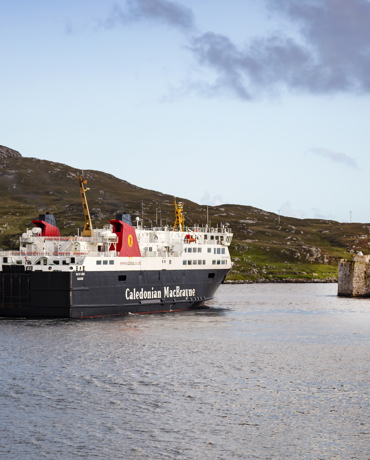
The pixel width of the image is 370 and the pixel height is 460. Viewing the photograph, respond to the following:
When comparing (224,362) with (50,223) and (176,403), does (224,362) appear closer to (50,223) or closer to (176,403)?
(176,403)

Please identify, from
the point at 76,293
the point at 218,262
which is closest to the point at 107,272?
the point at 76,293

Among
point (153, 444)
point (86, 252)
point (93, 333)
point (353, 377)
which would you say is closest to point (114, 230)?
point (86, 252)

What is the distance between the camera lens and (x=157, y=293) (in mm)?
88562

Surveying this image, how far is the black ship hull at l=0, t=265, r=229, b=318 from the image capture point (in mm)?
78000

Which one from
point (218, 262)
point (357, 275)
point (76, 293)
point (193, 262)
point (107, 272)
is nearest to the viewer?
point (76, 293)

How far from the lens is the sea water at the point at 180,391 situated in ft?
110

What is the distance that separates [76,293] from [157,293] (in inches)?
552

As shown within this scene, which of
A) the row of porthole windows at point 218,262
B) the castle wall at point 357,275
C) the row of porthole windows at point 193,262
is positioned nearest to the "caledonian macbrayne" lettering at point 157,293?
the row of porthole windows at point 193,262

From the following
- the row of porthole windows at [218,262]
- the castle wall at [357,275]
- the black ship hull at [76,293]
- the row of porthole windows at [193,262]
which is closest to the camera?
the black ship hull at [76,293]

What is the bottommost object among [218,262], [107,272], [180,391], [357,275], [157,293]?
[180,391]

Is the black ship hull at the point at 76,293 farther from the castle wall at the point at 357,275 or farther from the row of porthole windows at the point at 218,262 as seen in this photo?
the castle wall at the point at 357,275

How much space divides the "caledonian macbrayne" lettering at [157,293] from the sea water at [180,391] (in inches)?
262

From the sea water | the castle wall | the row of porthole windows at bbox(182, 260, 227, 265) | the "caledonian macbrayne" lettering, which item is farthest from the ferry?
the castle wall

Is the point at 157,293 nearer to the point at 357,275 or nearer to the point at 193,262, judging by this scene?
the point at 193,262
